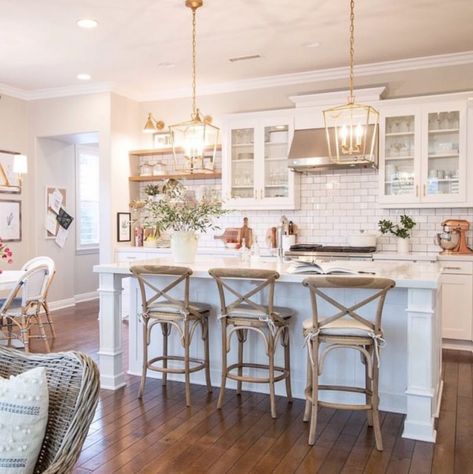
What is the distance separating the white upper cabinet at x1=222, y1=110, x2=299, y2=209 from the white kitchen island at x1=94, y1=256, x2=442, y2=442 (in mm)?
2170

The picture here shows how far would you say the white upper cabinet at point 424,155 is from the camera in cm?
526

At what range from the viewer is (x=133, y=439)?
9.77 feet

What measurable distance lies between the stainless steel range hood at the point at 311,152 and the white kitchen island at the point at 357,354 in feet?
6.34

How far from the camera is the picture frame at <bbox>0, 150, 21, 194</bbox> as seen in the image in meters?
6.54

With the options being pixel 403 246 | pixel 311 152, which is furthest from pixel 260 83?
pixel 403 246

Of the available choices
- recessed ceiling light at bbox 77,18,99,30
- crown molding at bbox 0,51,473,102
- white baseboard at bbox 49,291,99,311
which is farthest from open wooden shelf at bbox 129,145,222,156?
white baseboard at bbox 49,291,99,311

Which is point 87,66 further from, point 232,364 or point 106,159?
point 232,364

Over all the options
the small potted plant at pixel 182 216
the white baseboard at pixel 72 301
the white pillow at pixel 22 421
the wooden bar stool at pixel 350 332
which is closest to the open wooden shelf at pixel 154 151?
the white baseboard at pixel 72 301

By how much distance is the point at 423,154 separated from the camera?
5.39 metres

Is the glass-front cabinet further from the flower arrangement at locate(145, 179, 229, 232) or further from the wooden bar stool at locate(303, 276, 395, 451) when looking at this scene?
the wooden bar stool at locate(303, 276, 395, 451)

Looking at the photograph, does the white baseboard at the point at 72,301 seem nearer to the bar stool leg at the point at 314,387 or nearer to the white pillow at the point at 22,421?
the bar stool leg at the point at 314,387

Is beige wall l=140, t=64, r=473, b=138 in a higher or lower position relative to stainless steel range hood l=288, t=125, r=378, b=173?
higher

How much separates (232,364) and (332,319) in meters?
1.17

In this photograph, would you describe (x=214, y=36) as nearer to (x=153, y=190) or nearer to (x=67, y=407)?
(x=153, y=190)
